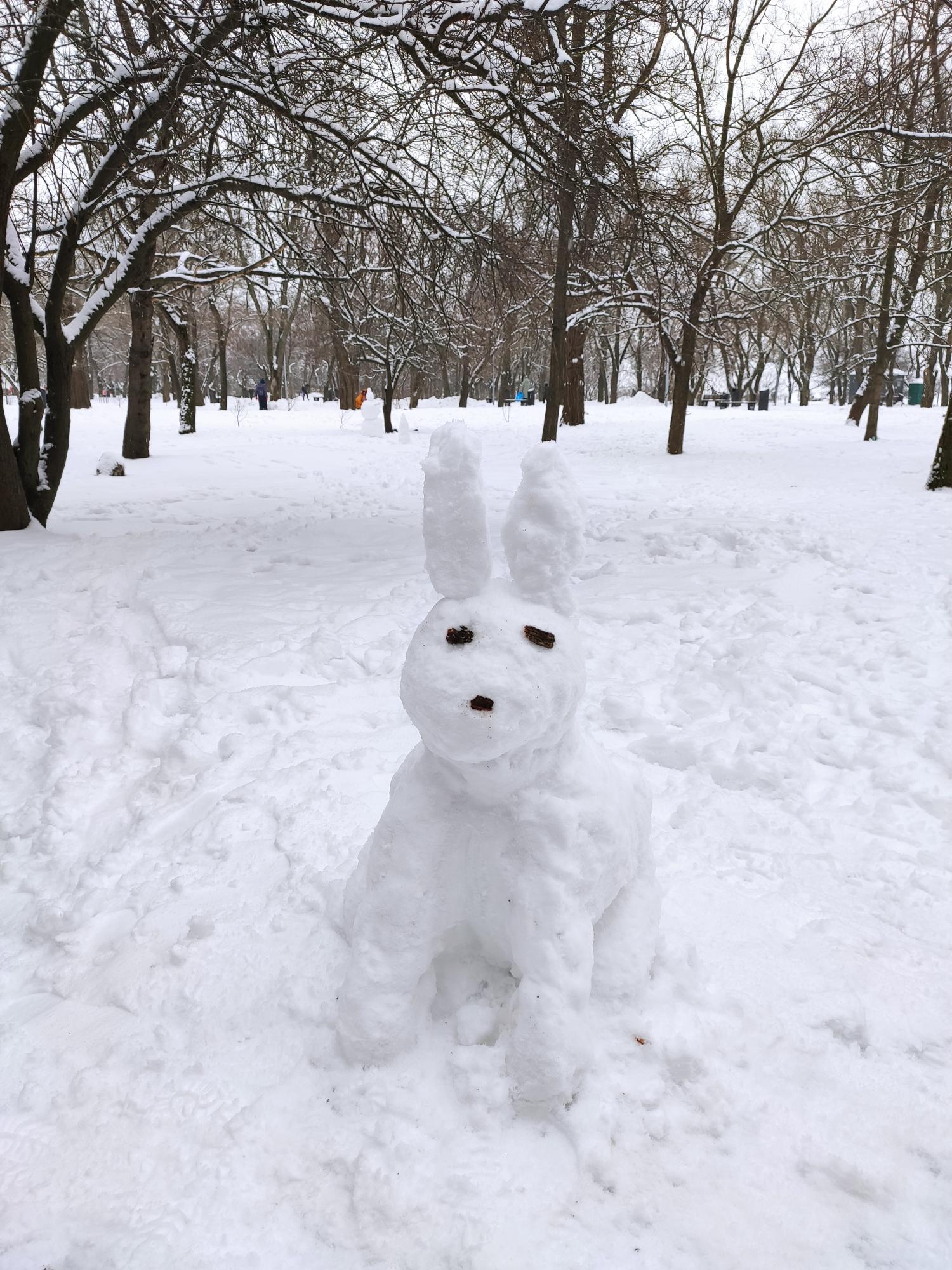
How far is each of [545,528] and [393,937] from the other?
1.21 meters

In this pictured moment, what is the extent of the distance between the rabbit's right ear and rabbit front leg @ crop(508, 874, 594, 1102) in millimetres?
848

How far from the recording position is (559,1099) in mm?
2037

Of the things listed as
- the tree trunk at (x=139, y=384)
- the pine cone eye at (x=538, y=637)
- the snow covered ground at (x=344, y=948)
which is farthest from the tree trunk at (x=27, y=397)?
the pine cone eye at (x=538, y=637)

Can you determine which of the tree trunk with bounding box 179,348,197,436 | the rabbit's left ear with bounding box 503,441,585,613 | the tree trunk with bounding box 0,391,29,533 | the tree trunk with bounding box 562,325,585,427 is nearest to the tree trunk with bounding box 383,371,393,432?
the tree trunk with bounding box 562,325,585,427

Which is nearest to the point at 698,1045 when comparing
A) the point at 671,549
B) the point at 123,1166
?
the point at 123,1166

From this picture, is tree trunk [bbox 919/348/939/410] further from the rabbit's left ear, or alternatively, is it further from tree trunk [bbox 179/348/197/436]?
the rabbit's left ear

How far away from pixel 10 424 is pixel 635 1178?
1738cm

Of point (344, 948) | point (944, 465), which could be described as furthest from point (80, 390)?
point (344, 948)

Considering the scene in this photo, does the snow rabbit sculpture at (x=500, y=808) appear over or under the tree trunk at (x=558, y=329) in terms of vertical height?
under

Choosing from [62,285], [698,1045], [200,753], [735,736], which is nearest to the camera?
[698,1045]

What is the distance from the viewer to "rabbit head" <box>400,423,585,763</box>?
185cm

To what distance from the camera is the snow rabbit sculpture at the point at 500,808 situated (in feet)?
6.24

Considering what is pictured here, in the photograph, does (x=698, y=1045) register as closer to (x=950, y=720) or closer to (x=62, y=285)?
(x=950, y=720)

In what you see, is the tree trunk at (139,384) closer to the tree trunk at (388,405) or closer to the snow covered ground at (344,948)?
the snow covered ground at (344,948)
